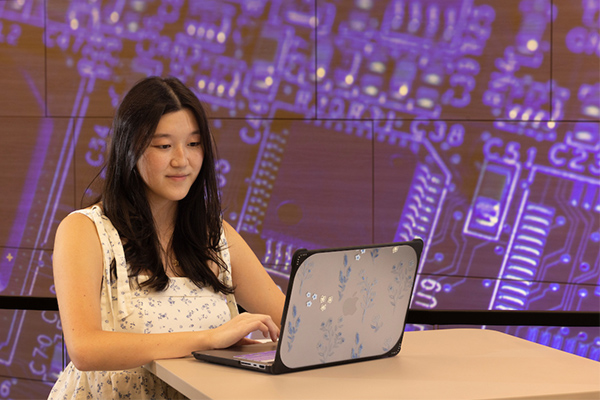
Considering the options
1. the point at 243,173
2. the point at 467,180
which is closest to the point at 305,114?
the point at 243,173

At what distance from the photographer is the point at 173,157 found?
180 centimetres

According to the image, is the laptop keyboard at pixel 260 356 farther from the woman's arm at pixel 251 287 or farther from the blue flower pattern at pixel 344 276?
the woman's arm at pixel 251 287

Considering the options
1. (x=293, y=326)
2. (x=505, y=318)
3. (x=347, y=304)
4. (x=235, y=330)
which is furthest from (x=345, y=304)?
(x=505, y=318)

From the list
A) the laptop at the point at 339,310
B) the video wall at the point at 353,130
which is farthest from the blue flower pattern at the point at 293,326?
the video wall at the point at 353,130

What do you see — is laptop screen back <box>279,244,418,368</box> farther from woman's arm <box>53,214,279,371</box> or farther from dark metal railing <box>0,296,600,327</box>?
dark metal railing <box>0,296,600,327</box>

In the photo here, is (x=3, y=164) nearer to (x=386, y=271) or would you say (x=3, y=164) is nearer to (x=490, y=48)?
(x=490, y=48)

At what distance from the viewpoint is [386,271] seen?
1.47m

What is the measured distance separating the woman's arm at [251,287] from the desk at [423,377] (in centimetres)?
53

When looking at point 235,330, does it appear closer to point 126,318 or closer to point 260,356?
point 260,356

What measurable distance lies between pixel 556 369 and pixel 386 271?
41cm

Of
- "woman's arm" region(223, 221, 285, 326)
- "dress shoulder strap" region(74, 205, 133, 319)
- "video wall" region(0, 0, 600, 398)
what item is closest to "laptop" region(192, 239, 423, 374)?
"dress shoulder strap" region(74, 205, 133, 319)

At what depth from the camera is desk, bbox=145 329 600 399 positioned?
123 centimetres

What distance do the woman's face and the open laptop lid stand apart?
61 cm

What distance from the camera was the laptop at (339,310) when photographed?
1353 mm
